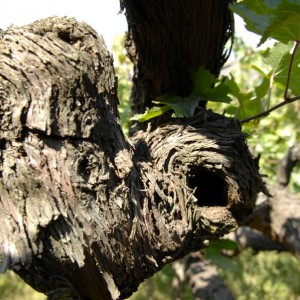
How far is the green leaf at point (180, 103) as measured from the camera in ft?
4.55

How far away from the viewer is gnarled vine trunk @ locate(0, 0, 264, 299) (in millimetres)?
929

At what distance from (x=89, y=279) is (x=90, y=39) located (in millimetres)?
553

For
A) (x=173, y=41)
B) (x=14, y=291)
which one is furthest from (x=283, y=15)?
(x=14, y=291)

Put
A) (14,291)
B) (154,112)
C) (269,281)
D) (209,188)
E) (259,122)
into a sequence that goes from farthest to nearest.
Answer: (14,291)
(269,281)
(259,122)
(209,188)
(154,112)

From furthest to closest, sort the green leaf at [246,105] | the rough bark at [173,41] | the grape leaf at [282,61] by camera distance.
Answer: the green leaf at [246,105]
the grape leaf at [282,61]
the rough bark at [173,41]

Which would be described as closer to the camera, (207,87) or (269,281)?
(207,87)

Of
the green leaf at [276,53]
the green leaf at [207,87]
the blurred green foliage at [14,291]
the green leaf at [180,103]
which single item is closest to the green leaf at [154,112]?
the green leaf at [180,103]

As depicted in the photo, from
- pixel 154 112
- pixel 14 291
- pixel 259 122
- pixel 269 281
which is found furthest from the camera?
pixel 14 291

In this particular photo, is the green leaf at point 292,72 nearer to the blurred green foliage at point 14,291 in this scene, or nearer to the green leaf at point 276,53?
the green leaf at point 276,53

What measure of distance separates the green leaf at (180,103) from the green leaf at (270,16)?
350 millimetres

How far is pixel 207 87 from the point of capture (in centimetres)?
144

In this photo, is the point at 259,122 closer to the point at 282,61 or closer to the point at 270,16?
the point at 282,61

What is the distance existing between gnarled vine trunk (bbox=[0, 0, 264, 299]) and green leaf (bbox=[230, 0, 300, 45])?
0.86 ft

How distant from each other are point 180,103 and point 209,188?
A: 0.95ft
